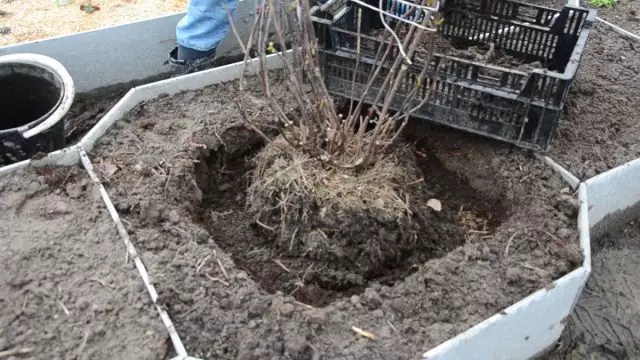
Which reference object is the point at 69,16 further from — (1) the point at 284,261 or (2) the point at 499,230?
(2) the point at 499,230

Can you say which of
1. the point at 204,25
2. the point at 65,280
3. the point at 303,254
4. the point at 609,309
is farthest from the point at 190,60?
the point at 609,309

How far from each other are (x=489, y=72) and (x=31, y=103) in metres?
2.32

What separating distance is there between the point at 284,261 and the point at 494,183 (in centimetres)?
103

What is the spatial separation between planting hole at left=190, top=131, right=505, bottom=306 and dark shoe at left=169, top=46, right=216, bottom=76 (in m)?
0.73

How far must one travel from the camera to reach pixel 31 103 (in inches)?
120

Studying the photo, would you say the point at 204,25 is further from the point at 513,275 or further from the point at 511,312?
the point at 511,312

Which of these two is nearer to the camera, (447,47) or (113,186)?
(113,186)

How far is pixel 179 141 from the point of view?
9.02ft

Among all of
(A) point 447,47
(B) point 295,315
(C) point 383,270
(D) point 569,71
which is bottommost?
(C) point 383,270

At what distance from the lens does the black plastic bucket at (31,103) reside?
8.68 feet

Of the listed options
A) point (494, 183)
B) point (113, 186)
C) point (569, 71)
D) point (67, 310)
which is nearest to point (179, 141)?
point (113, 186)

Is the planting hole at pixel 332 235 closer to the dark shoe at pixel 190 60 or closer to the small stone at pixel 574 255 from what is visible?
the small stone at pixel 574 255

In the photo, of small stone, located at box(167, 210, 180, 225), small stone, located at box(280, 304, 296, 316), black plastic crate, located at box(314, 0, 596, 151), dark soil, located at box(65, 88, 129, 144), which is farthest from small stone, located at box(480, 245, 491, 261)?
dark soil, located at box(65, 88, 129, 144)

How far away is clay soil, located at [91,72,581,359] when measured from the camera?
2.03 metres
